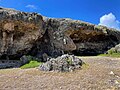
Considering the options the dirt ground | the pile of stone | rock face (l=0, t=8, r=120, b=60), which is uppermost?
rock face (l=0, t=8, r=120, b=60)

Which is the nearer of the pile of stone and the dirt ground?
the dirt ground

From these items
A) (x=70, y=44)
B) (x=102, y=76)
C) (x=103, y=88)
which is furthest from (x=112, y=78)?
(x=70, y=44)

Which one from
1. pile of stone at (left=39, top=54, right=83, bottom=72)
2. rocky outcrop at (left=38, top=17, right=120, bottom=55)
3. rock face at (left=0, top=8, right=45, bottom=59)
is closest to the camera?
pile of stone at (left=39, top=54, right=83, bottom=72)

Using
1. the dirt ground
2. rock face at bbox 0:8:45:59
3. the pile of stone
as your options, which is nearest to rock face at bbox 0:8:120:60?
rock face at bbox 0:8:45:59

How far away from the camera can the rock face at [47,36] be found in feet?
73.2

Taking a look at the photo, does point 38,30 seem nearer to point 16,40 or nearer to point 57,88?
point 16,40

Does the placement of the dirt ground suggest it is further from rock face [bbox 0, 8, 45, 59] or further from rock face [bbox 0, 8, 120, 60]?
rock face [bbox 0, 8, 120, 60]

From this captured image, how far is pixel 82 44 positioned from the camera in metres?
29.1

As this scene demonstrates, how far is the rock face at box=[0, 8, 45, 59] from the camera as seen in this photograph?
71.6 ft

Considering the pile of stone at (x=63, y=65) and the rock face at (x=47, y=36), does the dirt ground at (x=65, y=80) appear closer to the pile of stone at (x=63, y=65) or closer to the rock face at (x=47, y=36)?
the pile of stone at (x=63, y=65)

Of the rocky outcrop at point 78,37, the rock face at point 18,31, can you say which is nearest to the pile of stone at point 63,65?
the rock face at point 18,31

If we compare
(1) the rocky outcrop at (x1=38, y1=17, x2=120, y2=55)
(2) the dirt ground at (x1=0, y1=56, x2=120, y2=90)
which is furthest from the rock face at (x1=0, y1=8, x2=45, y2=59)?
(2) the dirt ground at (x1=0, y1=56, x2=120, y2=90)

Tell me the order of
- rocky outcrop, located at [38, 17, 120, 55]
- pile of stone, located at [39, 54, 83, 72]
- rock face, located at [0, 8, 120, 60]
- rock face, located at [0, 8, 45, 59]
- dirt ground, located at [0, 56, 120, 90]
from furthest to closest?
rocky outcrop, located at [38, 17, 120, 55] → rock face, located at [0, 8, 120, 60] → rock face, located at [0, 8, 45, 59] → pile of stone, located at [39, 54, 83, 72] → dirt ground, located at [0, 56, 120, 90]

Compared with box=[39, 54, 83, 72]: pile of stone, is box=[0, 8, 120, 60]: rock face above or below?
above
